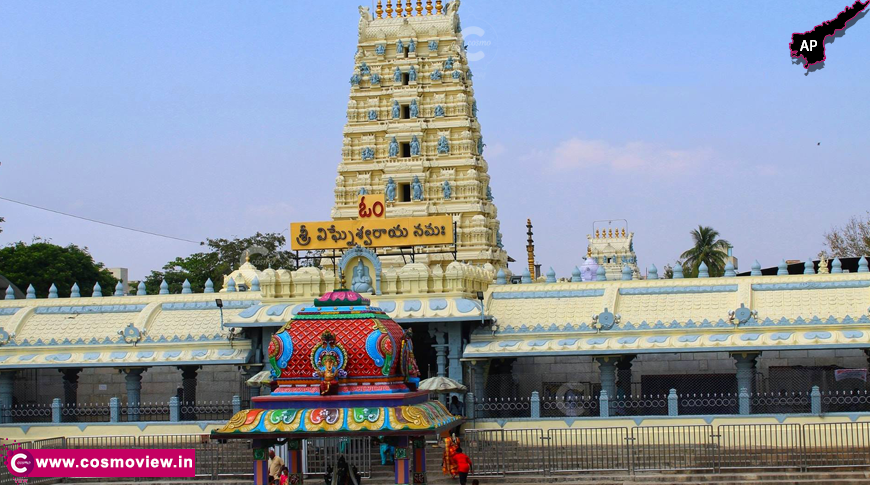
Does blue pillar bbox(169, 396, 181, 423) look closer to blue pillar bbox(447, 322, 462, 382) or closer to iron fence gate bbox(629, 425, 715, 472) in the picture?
blue pillar bbox(447, 322, 462, 382)

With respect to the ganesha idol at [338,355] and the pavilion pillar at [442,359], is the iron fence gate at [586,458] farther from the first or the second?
the ganesha idol at [338,355]

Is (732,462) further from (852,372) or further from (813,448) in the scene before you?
(852,372)

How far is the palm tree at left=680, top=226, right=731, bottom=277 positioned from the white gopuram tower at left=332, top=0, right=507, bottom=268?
31.3 m

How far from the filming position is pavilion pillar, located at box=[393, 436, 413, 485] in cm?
1930

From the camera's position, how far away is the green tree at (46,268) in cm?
6706

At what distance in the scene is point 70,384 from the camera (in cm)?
3928

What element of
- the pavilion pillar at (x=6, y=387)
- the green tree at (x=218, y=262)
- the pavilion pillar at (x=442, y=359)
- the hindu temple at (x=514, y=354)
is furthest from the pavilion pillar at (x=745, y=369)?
the green tree at (x=218, y=262)

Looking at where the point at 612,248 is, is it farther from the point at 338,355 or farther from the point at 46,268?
the point at 338,355

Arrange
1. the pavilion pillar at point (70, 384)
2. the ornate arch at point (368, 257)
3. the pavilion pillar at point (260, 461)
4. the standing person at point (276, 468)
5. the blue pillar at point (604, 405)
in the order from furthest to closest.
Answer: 1. the pavilion pillar at point (70, 384)
2. the ornate arch at point (368, 257)
3. the blue pillar at point (604, 405)
4. the standing person at point (276, 468)
5. the pavilion pillar at point (260, 461)

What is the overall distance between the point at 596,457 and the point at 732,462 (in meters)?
3.17

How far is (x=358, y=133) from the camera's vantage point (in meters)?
46.6

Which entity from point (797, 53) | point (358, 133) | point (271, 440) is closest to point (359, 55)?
point (358, 133)

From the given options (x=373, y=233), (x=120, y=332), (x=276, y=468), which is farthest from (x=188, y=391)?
(x=276, y=468)

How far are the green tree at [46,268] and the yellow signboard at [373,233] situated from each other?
34.1m
